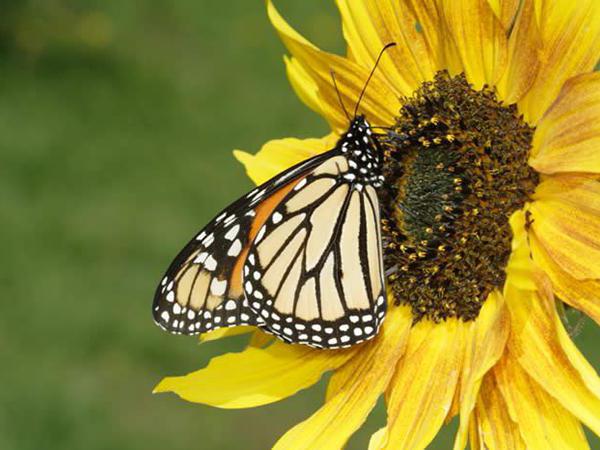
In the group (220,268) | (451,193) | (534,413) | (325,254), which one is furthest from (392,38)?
(534,413)

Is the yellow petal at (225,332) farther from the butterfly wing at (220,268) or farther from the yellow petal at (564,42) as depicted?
the yellow petal at (564,42)

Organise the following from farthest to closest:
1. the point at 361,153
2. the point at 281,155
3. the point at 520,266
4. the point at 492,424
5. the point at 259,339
A: 1. the point at 281,155
2. the point at 259,339
3. the point at 361,153
4. the point at 492,424
5. the point at 520,266

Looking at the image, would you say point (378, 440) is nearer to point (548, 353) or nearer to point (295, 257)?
point (548, 353)

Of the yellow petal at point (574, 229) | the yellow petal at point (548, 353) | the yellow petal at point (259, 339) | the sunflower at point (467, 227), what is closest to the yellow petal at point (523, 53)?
the sunflower at point (467, 227)

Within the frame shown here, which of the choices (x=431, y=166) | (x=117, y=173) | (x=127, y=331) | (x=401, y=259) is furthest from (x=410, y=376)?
(x=117, y=173)

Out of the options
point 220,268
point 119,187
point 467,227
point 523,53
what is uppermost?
point 119,187

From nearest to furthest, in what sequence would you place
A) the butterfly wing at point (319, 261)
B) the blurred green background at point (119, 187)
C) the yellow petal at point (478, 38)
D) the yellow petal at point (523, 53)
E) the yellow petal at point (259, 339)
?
the yellow petal at point (523, 53) < the yellow petal at point (478, 38) < the butterfly wing at point (319, 261) < the yellow petal at point (259, 339) < the blurred green background at point (119, 187)
